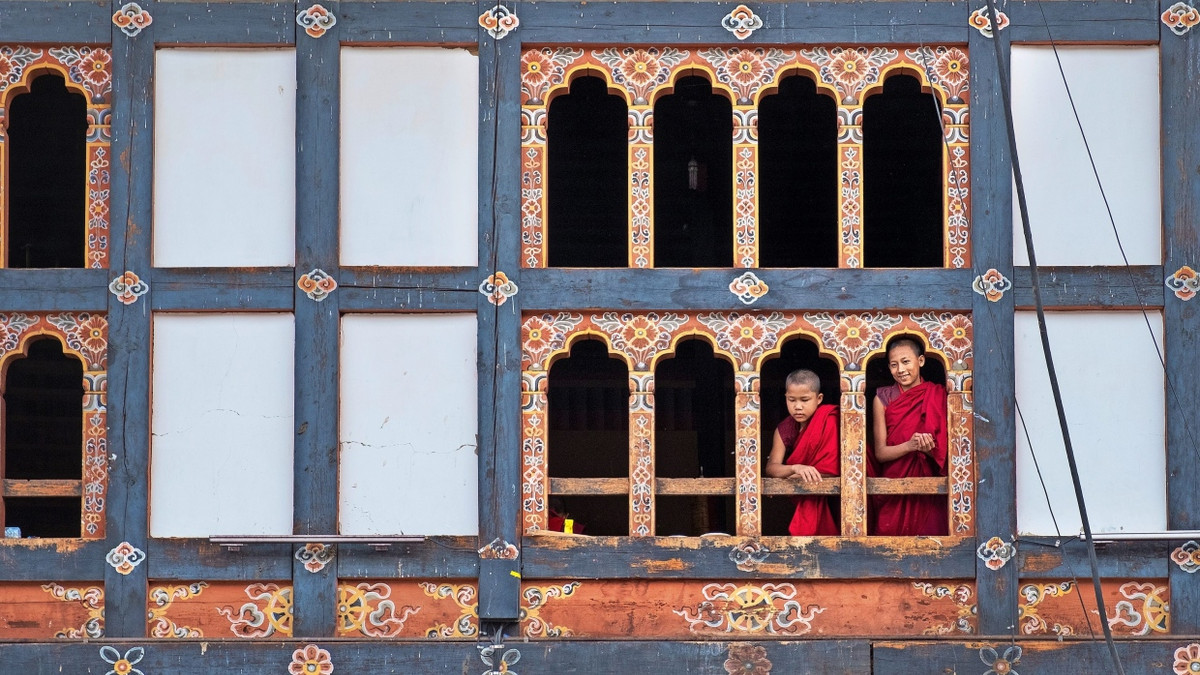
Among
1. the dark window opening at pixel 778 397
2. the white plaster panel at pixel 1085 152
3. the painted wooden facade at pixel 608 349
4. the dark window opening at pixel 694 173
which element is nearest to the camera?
the painted wooden facade at pixel 608 349

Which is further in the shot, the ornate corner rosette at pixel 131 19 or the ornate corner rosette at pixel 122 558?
the ornate corner rosette at pixel 131 19

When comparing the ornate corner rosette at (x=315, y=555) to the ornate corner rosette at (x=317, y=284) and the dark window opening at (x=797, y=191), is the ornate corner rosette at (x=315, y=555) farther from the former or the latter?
the dark window opening at (x=797, y=191)

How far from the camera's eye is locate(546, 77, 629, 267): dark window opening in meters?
13.8

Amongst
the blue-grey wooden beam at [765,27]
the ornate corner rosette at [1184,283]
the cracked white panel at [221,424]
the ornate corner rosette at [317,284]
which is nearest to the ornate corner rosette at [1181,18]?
the blue-grey wooden beam at [765,27]

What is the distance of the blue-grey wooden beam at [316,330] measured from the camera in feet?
32.3

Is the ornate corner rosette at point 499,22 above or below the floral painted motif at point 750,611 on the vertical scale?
above

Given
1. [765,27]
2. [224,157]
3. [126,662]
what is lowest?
[126,662]

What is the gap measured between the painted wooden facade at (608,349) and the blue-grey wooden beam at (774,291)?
0.04 feet

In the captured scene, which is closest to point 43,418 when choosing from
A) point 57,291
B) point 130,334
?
point 57,291

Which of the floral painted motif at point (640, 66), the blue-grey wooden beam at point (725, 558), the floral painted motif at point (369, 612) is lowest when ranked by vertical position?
the floral painted motif at point (369, 612)

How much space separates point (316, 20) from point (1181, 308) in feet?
16.1

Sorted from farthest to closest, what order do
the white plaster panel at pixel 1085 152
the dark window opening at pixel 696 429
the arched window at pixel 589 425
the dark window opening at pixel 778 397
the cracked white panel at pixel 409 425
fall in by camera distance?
the arched window at pixel 589 425, the dark window opening at pixel 778 397, the dark window opening at pixel 696 429, the white plaster panel at pixel 1085 152, the cracked white panel at pixel 409 425

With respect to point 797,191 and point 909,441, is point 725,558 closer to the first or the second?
point 909,441

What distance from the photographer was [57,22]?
10.3m
